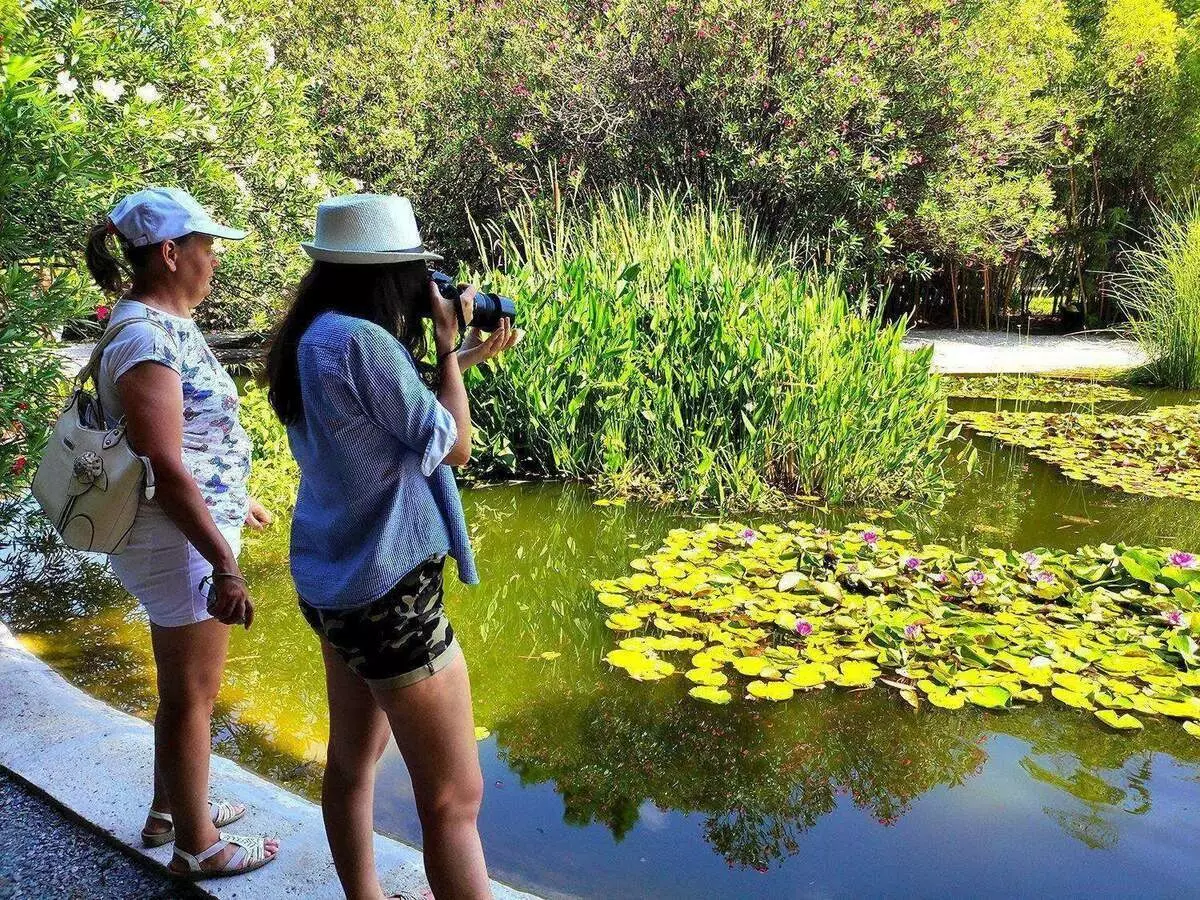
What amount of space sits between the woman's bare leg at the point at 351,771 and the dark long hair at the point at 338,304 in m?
0.42

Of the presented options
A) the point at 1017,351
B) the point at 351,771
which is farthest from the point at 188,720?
the point at 1017,351

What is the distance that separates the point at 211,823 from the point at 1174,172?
42.6 feet

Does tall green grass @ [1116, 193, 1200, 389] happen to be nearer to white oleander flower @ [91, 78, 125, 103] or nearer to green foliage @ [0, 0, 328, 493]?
Result: green foliage @ [0, 0, 328, 493]

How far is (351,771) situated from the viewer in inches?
65.9

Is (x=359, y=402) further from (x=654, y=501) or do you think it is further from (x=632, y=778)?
(x=654, y=501)

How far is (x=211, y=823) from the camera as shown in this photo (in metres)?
1.99

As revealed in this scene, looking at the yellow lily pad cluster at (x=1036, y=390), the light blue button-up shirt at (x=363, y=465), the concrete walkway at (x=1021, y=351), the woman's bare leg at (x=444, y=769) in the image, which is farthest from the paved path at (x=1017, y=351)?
the woman's bare leg at (x=444, y=769)

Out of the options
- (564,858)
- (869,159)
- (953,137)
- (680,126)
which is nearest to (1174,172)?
(953,137)

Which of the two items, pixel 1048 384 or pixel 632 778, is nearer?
pixel 632 778

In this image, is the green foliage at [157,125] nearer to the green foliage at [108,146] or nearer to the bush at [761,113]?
the green foliage at [108,146]

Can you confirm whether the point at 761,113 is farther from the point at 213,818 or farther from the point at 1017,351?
the point at 213,818

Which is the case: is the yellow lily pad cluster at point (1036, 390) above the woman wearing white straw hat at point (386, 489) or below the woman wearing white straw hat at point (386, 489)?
below

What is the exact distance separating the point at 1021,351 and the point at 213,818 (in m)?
9.79

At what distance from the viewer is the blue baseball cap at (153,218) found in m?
1.80
